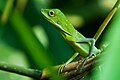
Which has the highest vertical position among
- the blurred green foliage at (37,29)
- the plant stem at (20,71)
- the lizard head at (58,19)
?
the plant stem at (20,71)

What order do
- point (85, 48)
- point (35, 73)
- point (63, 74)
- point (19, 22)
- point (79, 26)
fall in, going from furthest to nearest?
point (79, 26) < point (19, 22) < point (85, 48) < point (35, 73) < point (63, 74)

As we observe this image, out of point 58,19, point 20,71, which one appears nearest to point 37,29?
point 58,19

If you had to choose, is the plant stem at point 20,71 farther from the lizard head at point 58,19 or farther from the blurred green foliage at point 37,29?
the lizard head at point 58,19

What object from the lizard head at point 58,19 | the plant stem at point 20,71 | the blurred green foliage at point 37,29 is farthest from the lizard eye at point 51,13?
the plant stem at point 20,71

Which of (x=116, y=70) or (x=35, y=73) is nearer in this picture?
(x=116, y=70)

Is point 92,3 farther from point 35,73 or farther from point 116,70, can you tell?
point 116,70

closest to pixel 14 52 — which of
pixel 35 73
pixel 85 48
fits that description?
pixel 85 48
